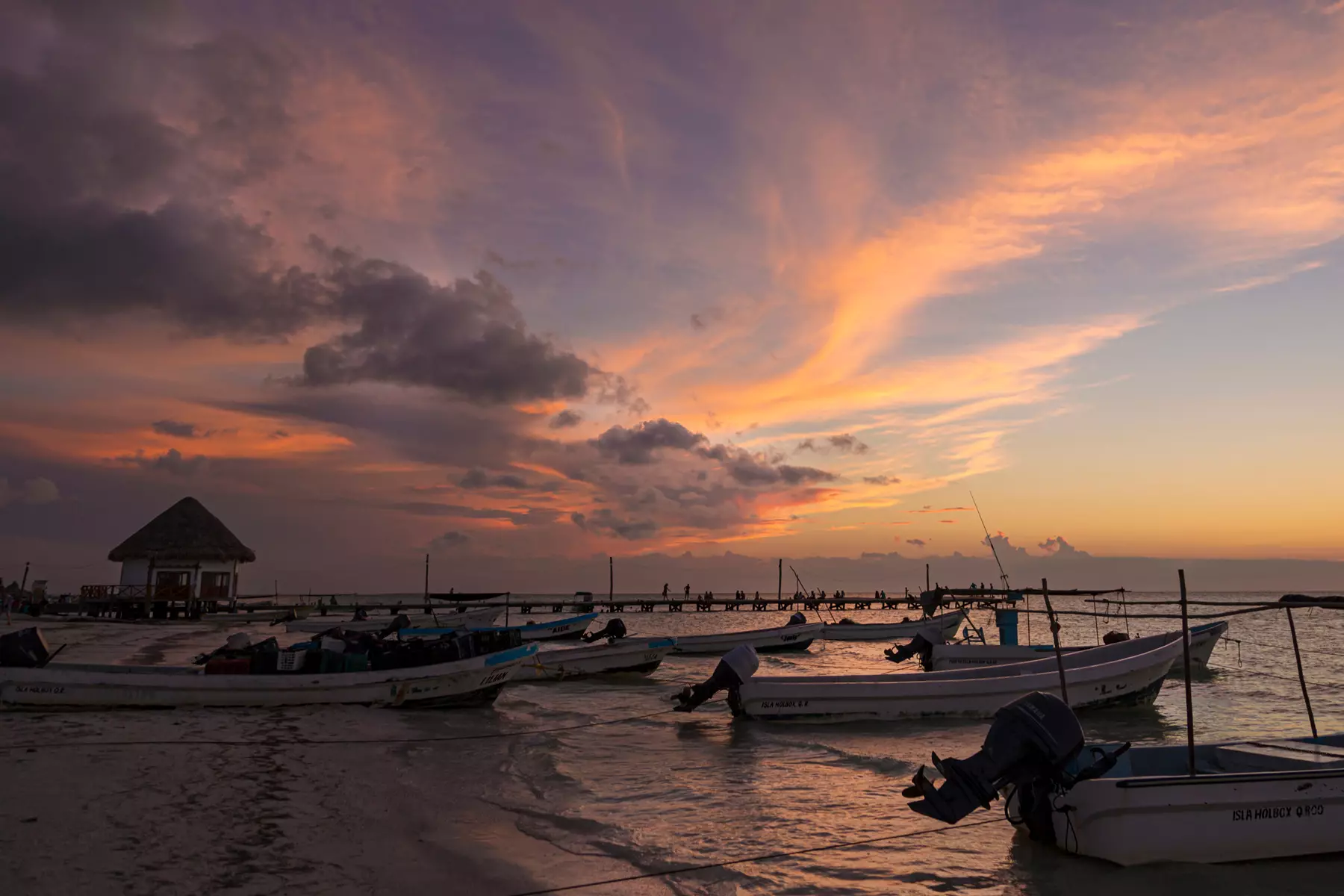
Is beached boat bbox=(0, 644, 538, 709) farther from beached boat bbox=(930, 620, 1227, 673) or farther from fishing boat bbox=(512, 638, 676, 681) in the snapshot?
beached boat bbox=(930, 620, 1227, 673)

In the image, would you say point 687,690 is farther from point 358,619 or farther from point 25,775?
point 358,619

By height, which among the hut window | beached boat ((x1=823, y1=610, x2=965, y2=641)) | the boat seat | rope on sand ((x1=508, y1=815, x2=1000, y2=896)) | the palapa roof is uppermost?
the palapa roof

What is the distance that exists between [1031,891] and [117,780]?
39.6 ft

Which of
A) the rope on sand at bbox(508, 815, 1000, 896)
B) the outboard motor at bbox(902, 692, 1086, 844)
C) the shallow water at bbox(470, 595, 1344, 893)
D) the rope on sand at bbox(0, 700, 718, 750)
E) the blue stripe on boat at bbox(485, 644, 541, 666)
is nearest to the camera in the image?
the rope on sand at bbox(508, 815, 1000, 896)

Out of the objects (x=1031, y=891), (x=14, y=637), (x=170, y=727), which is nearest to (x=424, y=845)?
(x=1031, y=891)

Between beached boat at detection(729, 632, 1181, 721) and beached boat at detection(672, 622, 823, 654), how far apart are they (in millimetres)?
19627

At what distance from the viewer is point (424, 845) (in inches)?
362

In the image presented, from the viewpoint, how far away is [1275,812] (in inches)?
354

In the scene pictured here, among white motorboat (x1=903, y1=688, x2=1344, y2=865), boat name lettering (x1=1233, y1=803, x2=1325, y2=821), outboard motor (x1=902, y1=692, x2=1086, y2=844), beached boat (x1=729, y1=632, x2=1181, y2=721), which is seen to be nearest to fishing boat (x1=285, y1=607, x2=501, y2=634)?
beached boat (x1=729, y1=632, x2=1181, y2=721)

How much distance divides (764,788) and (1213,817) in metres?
6.14

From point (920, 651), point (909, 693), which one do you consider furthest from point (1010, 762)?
point (920, 651)

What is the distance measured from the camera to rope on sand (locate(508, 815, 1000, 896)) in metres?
8.09

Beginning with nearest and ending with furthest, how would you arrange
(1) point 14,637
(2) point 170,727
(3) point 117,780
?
(3) point 117,780, (2) point 170,727, (1) point 14,637

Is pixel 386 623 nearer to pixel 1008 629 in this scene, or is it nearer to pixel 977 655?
pixel 977 655
